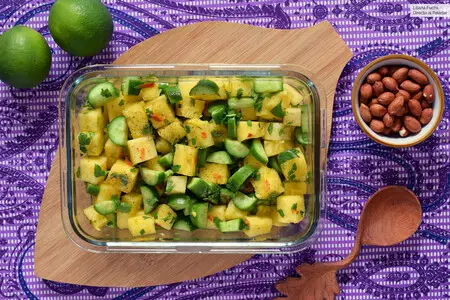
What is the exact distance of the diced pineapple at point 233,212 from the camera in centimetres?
179

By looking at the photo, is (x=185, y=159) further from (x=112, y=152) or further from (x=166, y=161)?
(x=112, y=152)

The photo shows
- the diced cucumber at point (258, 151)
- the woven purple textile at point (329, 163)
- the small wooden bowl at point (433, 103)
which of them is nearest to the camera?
the diced cucumber at point (258, 151)

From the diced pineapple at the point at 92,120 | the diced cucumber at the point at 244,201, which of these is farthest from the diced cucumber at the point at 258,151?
the diced pineapple at the point at 92,120

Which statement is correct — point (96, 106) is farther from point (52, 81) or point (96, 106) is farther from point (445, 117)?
point (445, 117)

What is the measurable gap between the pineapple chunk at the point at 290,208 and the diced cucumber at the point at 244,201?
0.25ft

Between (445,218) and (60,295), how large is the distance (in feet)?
4.28

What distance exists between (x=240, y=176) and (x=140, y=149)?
299 mm

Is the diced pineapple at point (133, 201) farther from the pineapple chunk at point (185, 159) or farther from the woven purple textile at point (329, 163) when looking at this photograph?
the woven purple textile at point (329, 163)

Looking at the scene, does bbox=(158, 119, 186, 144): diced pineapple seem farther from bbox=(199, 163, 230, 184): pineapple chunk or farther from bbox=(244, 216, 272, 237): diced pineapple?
bbox=(244, 216, 272, 237): diced pineapple

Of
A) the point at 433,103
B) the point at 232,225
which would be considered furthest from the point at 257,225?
the point at 433,103

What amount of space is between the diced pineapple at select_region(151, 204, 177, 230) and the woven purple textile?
32cm

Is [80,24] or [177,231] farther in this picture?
[177,231]

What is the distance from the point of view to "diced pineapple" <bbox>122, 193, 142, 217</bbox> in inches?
70.6

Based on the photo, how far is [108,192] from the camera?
5.88ft
